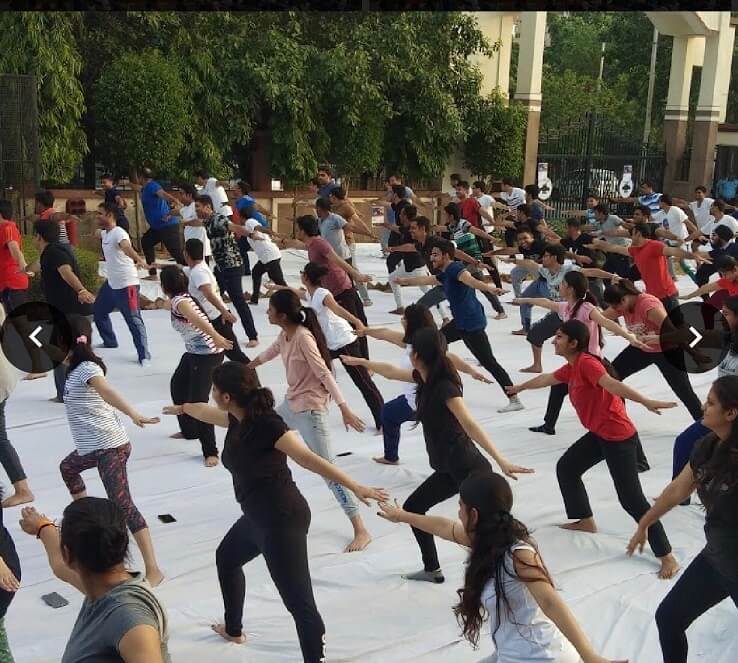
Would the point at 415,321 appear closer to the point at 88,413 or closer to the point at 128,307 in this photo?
the point at 88,413

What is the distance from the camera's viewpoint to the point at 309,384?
562cm

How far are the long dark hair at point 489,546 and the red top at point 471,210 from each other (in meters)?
11.3

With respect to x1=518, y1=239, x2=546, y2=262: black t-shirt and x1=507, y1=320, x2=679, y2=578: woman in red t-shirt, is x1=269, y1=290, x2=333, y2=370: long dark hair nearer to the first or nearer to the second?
x1=507, y1=320, x2=679, y2=578: woman in red t-shirt

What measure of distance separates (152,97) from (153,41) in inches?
71.3

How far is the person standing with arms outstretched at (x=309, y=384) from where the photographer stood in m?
5.54

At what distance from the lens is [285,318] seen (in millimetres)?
5602

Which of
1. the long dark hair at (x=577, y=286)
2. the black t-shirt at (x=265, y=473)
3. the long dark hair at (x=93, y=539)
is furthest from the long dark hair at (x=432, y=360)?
the long dark hair at (x=577, y=286)

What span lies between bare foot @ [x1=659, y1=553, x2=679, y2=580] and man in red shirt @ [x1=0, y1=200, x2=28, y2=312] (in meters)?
6.10

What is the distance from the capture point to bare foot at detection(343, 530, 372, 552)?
553cm

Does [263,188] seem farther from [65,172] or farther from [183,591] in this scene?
[183,591]

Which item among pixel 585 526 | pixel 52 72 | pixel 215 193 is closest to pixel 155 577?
pixel 585 526

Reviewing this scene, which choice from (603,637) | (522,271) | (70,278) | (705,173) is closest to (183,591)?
(603,637)

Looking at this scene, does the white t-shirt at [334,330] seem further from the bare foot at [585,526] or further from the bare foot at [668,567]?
the bare foot at [668,567]

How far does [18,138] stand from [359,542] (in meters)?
10.4
